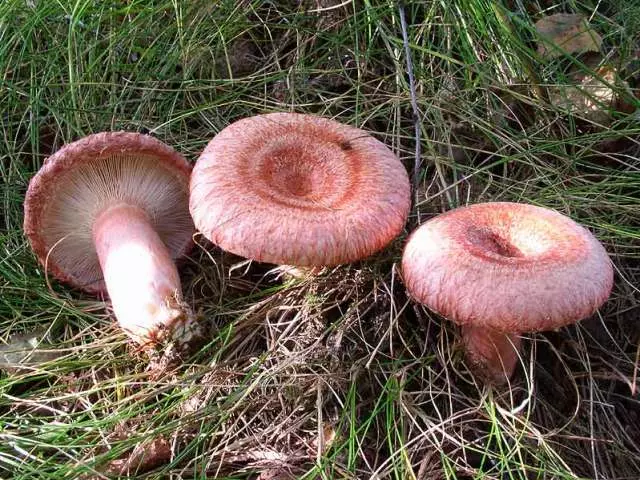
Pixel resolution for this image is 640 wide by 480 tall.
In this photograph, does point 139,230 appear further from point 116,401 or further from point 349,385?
point 349,385

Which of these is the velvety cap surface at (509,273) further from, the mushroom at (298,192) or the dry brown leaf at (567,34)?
the dry brown leaf at (567,34)

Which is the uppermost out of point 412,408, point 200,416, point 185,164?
point 185,164

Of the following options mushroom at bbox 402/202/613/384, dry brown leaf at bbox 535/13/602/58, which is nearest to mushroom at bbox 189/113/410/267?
mushroom at bbox 402/202/613/384

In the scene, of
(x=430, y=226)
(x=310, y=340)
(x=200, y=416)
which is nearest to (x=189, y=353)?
(x=200, y=416)

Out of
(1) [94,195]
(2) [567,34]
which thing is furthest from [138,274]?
(2) [567,34]

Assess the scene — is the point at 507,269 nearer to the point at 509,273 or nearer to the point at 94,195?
the point at 509,273

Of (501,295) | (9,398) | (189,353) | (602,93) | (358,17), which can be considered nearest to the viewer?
(501,295)
